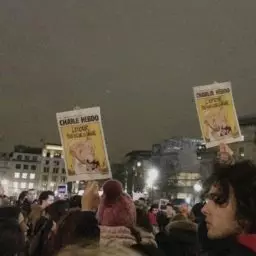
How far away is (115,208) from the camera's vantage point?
5078 mm

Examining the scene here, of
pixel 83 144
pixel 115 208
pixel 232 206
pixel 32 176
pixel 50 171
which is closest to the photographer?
pixel 232 206

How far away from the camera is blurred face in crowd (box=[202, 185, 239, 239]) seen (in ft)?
10.2

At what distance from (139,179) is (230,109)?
9739 cm

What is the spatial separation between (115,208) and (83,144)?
212 cm

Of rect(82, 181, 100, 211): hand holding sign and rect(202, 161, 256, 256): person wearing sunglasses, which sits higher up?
rect(82, 181, 100, 211): hand holding sign

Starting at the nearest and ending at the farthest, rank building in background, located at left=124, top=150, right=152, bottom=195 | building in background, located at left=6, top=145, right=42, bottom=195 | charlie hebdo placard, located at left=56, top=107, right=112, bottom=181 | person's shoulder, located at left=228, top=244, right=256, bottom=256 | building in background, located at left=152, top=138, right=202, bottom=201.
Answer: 1. person's shoulder, located at left=228, top=244, right=256, bottom=256
2. charlie hebdo placard, located at left=56, top=107, right=112, bottom=181
3. building in background, located at left=152, top=138, right=202, bottom=201
4. building in background, located at left=124, top=150, right=152, bottom=195
5. building in background, located at left=6, top=145, right=42, bottom=195

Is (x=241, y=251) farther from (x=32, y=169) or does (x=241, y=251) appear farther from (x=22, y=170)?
(x=32, y=169)

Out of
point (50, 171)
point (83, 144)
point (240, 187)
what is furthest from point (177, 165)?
point (240, 187)

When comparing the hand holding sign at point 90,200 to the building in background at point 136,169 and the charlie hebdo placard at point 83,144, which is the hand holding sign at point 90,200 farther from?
the building in background at point 136,169

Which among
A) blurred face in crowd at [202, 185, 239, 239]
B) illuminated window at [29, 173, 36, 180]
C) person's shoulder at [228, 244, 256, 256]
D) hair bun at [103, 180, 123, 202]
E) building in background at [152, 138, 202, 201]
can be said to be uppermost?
illuminated window at [29, 173, 36, 180]

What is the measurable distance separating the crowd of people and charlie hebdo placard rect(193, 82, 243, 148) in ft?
4.23

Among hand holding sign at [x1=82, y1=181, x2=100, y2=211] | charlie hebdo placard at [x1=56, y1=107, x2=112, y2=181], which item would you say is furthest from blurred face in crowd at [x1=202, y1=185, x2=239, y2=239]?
charlie hebdo placard at [x1=56, y1=107, x2=112, y2=181]

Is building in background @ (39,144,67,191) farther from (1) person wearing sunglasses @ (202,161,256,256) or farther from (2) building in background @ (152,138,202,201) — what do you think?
(1) person wearing sunglasses @ (202,161,256,256)

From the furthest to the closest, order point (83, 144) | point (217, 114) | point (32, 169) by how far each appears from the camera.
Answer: point (32, 169) → point (83, 144) → point (217, 114)
